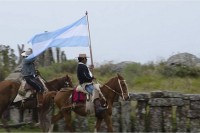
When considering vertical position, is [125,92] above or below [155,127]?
above

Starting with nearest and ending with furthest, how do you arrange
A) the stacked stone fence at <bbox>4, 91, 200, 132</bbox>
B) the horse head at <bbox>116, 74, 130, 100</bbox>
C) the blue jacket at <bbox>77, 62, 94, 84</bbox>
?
the blue jacket at <bbox>77, 62, 94, 84</bbox> → the horse head at <bbox>116, 74, 130, 100</bbox> → the stacked stone fence at <bbox>4, 91, 200, 132</bbox>

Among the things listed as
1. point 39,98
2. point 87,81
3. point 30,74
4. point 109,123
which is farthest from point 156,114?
point 30,74

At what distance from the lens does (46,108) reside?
63.8ft

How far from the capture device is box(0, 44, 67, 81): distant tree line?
27559mm

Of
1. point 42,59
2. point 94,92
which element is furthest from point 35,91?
point 42,59

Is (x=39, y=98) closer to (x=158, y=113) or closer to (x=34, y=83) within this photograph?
(x=34, y=83)

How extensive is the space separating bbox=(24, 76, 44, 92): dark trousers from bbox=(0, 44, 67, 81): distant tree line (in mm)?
7273

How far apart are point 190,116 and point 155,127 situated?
47.3 inches

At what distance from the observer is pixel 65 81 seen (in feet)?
66.7

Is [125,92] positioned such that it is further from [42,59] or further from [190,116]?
[42,59]

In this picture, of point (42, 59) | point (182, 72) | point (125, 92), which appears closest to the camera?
point (125, 92)

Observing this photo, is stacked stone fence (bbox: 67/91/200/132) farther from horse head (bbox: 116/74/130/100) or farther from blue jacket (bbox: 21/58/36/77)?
blue jacket (bbox: 21/58/36/77)

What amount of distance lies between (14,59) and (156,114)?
1118 cm

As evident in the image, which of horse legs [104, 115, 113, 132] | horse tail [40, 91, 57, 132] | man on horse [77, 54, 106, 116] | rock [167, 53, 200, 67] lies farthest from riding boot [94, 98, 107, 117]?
rock [167, 53, 200, 67]
